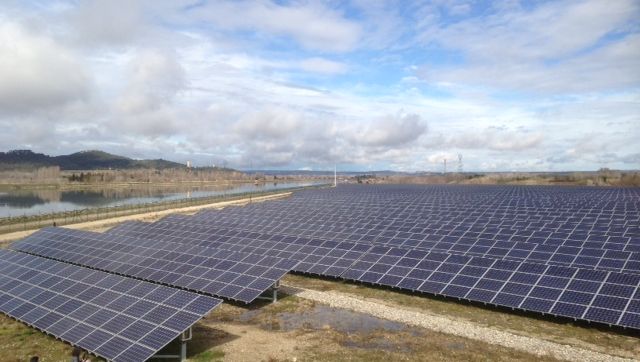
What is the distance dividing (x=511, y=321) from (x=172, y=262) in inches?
722

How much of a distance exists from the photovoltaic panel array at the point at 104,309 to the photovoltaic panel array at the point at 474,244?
38.2 ft

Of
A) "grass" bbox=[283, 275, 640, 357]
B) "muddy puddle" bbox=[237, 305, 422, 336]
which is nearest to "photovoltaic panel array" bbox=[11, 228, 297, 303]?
"muddy puddle" bbox=[237, 305, 422, 336]

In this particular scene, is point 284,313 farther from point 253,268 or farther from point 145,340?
point 145,340

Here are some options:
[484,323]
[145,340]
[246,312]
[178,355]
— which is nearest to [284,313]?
[246,312]

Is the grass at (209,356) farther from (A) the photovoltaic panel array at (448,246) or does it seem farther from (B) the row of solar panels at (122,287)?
(A) the photovoltaic panel array at (448,246)

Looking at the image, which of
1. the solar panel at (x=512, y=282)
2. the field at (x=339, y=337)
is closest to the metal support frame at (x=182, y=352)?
the field at (x=339, y=337)

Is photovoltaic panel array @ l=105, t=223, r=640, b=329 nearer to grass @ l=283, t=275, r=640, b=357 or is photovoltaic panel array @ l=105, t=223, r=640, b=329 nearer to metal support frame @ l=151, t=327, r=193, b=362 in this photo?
grass @ l=283, t=275, r=640, b=357

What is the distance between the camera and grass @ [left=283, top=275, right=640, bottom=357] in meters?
16.8

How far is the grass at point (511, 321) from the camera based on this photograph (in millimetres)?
16781

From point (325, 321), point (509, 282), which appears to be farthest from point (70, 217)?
point (509, 282)

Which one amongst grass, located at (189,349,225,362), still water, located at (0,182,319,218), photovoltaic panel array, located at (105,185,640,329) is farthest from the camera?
still water, located at (0,182,319,218)

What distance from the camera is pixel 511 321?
19.1 m

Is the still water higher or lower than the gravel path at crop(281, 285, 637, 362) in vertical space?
lower

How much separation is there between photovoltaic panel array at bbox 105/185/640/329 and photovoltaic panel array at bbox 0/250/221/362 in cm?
1164
